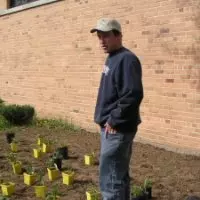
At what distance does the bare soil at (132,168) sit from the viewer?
570 cm

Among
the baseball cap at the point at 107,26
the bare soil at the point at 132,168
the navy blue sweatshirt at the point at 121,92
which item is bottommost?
the bare soil at the point at 132,168

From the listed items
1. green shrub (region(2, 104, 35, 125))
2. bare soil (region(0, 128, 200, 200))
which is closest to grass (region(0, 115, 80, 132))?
green shrub (region(2, 104, 35, 125))

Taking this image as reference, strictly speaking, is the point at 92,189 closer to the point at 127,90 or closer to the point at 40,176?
the point at 40,176

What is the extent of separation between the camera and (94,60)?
32.8ft

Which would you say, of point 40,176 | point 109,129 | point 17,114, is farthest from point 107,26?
point 17,114

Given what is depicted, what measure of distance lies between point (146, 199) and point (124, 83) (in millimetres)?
1805

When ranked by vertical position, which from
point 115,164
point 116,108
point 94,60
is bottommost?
point 115,164

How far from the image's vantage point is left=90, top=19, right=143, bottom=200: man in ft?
12.6

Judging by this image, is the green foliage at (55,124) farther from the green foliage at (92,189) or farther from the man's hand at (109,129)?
the man's hand at (109,129)

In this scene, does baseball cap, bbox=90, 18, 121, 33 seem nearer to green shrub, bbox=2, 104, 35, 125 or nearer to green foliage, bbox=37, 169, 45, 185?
Result: green foliage, bbox=37, 169, 45, 185

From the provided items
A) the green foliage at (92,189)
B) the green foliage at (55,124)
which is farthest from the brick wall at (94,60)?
the green foliage at (92,189)

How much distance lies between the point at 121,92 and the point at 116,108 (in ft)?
0.48

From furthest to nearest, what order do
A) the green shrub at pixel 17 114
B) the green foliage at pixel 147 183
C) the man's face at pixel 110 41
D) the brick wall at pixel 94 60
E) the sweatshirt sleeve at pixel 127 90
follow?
the green shrub at pixel 17 114, the brick wall at pixel 94 60, the green foliage at pixel 147 183, the man's face at pixel 110 41, the sweatshirt sleeve at pixel 127 90

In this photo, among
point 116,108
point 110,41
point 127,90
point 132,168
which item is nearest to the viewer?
point 127,90
